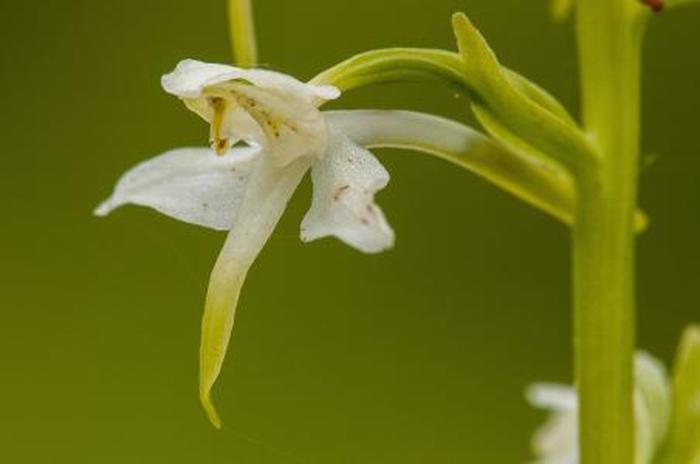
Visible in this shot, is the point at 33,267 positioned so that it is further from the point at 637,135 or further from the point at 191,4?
the point at 637,135

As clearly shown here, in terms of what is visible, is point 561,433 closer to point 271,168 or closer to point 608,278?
point 608,278

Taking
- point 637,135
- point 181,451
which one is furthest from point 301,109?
point 181,451

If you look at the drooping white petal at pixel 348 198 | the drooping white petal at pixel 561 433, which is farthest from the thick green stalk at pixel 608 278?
the drooping white petal at pixel 561 433

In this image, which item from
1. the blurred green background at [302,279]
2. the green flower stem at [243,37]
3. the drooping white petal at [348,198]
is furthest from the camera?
the blurred green background at [302,279]

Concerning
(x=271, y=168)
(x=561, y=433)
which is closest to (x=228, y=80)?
(x=271, y=168)

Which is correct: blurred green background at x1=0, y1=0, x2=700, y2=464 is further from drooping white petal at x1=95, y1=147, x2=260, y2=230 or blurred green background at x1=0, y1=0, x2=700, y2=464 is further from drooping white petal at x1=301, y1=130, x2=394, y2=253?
drooping white petal at x1=301, y1=130, x2=394, y2=253

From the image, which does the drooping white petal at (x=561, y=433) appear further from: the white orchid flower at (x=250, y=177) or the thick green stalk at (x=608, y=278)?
the white orchid flower at (x=250, y=177)
